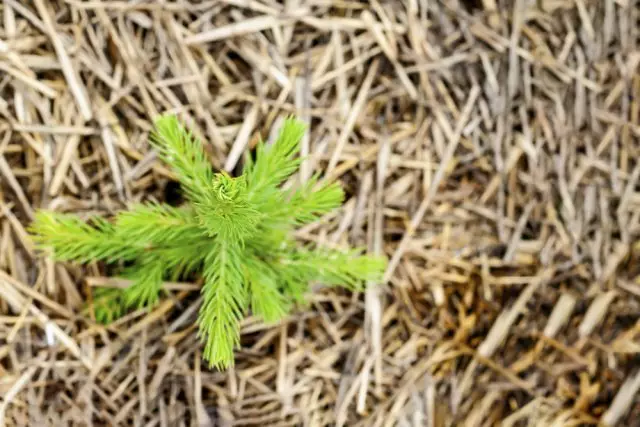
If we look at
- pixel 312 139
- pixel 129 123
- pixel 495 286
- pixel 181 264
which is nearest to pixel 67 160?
pixel 129 123

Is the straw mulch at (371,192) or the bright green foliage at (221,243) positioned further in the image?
the straw mulch at (371,192)

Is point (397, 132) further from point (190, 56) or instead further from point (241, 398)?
point (241, 398)

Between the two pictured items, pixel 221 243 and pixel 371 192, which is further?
pixel 371 192

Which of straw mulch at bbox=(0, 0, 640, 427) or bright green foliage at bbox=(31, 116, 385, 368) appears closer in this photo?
bright green foliage at bbox=(31, 116, 385, 368)

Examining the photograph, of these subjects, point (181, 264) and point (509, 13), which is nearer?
point (181, 264)
